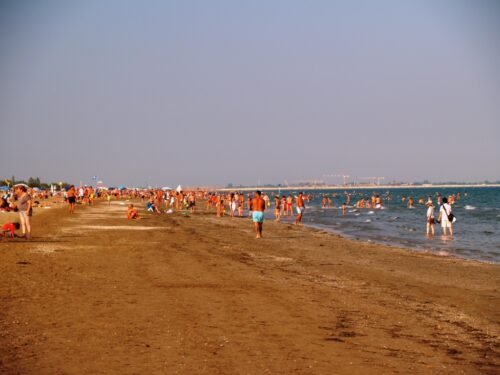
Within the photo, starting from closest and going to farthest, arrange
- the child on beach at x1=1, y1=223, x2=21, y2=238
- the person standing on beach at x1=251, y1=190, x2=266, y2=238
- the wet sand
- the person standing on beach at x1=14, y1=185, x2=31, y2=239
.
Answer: the wet sand < the person standing on beach at x1=14, y1=185, x2=31, y2=239 < the child on beach at x1=1, y1=223, x2=21, y2=238 < the person standing on beach at x1=251, y1=190, x2=266, y2=238

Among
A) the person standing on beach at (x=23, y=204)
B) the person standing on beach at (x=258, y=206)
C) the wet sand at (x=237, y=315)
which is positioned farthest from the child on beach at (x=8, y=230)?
the person standing on beach at (x=258, y=206)

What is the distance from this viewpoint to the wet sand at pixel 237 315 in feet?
18.7

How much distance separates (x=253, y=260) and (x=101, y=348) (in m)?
8.89

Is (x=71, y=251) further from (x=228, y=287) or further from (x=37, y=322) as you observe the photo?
(x=37, y=322)

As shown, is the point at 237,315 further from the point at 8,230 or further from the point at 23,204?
the point at 8,230

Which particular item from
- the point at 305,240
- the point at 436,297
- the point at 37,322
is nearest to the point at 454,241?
the point at 305,240

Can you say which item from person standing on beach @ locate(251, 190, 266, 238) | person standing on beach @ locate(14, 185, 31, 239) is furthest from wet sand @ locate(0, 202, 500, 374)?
person standing on beach @ locate(251, 190, 266, 238)

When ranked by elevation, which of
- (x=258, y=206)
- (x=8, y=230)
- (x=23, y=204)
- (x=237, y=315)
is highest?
(x=23, y=204)

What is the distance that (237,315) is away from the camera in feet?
25.2

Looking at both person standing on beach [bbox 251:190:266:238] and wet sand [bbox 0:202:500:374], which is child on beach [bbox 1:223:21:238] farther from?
person standing on beach [bbox 251:190:266:238]

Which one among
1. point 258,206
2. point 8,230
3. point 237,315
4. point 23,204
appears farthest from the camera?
point 258,206

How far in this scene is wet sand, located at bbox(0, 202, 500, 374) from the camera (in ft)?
18.7

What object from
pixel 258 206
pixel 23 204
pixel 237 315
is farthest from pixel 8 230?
pixel 237 315

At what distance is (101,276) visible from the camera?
35.8 feet
